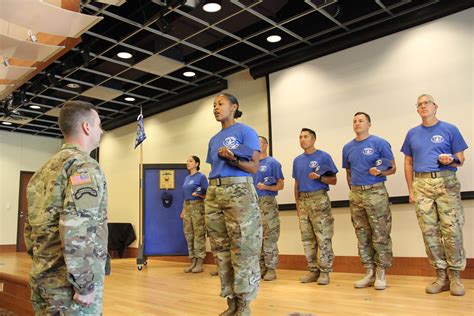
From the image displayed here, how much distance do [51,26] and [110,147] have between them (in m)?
5.13

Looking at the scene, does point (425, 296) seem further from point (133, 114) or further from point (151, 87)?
point (133, 114)

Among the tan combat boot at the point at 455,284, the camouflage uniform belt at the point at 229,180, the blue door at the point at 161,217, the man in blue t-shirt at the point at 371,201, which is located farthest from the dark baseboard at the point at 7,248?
the tan combat boot at the point at 455,284

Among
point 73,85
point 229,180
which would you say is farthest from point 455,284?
point 73,85

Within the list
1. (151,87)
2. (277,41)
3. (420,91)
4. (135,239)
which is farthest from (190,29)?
(135,239)

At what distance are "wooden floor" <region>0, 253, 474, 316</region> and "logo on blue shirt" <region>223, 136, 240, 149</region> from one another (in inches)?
45.7

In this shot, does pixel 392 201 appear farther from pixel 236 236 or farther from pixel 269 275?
pixel 236 236

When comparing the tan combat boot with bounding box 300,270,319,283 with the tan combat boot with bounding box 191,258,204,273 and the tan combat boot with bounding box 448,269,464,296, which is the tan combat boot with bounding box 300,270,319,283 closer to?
the tan combat boot with bounding box 448,269,464,296

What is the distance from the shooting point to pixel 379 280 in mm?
3461

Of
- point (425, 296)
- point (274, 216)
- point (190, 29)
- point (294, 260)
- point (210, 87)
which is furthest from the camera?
point (210, 87)

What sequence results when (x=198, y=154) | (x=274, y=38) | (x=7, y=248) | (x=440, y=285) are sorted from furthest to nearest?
1. (x=7, y=248)
2. (x=198, y=154)
3. (x=274, y=38)
4. (x=440, y=285)

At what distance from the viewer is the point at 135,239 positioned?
7852mm

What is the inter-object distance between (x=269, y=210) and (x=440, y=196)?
1797 mm

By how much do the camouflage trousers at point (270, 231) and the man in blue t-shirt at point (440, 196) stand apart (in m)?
1.54

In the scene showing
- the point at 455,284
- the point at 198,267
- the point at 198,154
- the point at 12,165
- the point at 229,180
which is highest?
the point at 12,165
